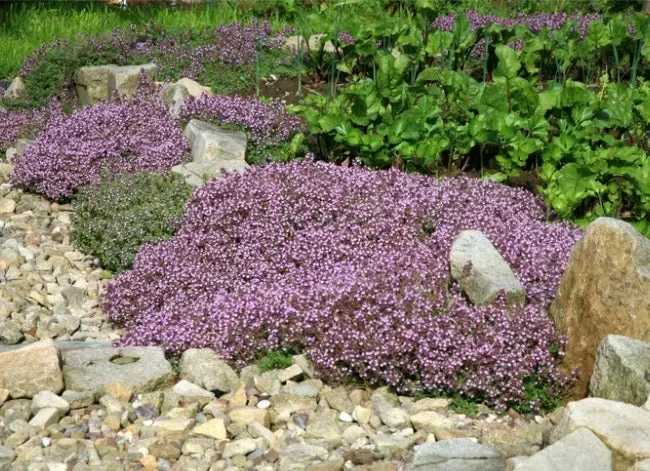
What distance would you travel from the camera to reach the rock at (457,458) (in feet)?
12.3

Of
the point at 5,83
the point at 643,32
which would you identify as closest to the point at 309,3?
the point at 5,83

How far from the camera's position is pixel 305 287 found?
17.4 feet

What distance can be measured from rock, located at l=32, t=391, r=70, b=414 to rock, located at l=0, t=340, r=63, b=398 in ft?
0.28

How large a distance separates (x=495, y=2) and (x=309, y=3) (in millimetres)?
2418

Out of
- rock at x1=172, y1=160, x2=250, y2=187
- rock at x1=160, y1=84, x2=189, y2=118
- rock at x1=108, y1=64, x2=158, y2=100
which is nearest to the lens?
rock at x1=172, y1=160, x2=250, y2=187

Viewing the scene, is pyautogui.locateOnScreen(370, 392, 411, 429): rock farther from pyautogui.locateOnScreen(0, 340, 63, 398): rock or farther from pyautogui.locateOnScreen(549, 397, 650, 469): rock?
pyautogui.locateOnScreen(0, 340, 63, 398): rock

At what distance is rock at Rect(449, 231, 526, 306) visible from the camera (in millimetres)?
4980

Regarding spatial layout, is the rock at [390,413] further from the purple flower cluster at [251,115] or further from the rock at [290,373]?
the purple flower cluster at [251,115]

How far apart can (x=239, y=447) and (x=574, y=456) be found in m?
1.38

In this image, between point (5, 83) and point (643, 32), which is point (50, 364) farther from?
point (5, 83)

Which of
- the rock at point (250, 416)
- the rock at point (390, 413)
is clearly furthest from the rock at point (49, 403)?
the rock at point (390, 413)

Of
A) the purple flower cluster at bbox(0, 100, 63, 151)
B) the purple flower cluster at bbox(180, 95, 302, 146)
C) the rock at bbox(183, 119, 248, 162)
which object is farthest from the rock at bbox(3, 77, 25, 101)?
the rock at bbox(183, 119, 248, 162)

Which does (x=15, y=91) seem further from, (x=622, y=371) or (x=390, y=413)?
(x=622, y=371)

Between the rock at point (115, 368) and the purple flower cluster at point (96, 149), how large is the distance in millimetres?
2748
